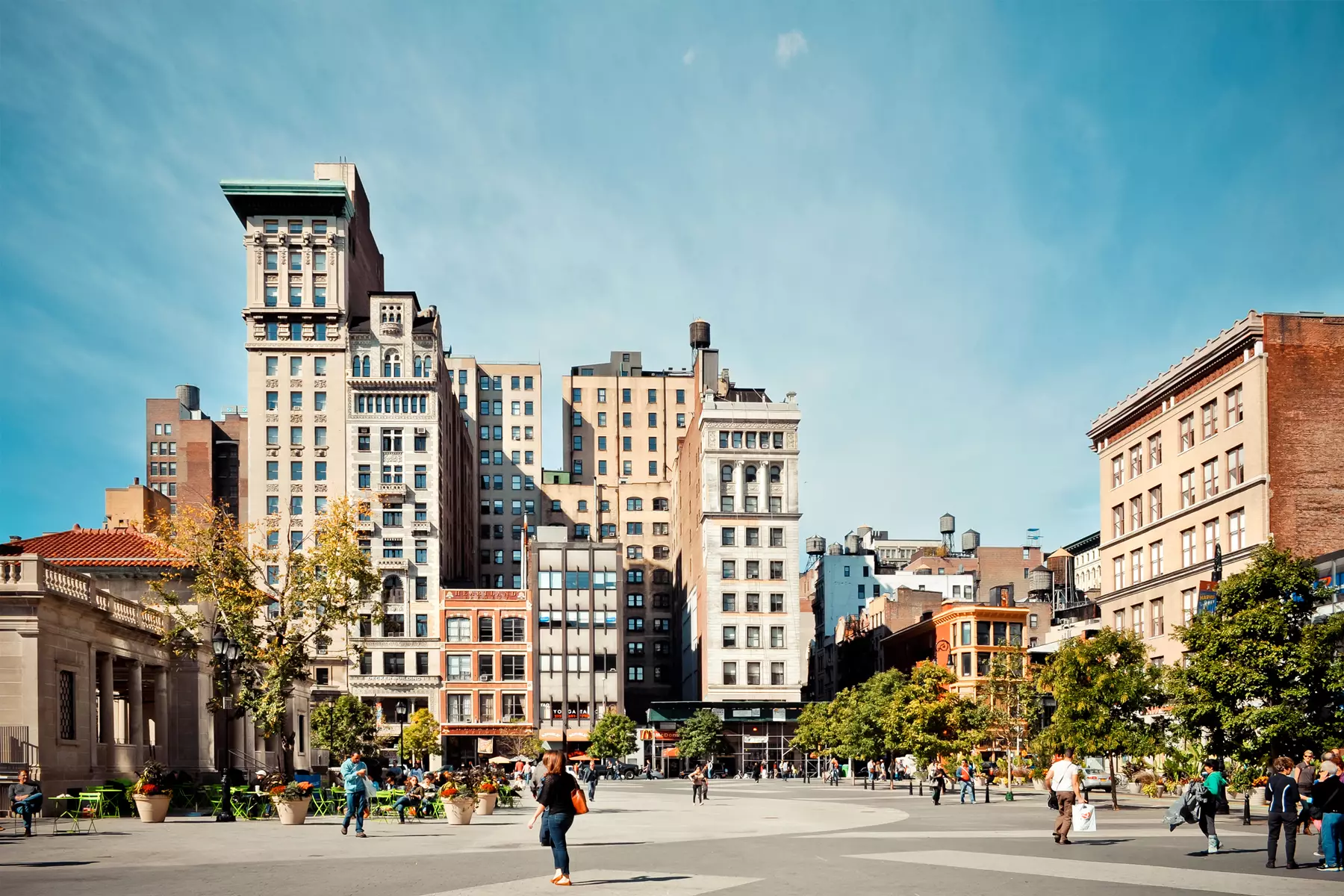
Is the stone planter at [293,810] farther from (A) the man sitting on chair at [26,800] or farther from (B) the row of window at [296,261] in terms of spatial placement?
(B) the row of window at [296,261]

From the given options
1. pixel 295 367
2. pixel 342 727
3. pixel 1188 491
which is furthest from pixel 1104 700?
pixel 295 367

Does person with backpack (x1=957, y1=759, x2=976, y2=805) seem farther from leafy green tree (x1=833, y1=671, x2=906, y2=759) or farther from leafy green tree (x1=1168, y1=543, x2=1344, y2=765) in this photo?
leafy green tree (x1=833, y1=671, x2=906, y2=759)

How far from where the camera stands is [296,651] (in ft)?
152

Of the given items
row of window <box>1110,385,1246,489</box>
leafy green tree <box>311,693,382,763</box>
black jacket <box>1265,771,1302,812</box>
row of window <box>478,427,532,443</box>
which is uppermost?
row of window <box>478,427,532,443</box>

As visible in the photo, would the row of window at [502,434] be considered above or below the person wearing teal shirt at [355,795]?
above

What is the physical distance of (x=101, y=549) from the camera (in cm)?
5406

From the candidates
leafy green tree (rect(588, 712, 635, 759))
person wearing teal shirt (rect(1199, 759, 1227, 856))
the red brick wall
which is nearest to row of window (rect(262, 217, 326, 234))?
leafy green tree (rect(588, 712, 635, 759))

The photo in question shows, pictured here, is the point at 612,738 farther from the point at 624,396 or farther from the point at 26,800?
→ the point at 26,800

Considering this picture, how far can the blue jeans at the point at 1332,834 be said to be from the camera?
2212 cm

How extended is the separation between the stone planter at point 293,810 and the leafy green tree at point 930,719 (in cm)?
4681

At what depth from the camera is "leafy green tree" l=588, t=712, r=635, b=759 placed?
108 metres

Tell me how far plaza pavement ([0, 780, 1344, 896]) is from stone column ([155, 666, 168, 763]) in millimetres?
15007

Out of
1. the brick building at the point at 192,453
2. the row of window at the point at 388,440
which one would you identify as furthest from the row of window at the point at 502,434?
the row of window at the point at 388,440

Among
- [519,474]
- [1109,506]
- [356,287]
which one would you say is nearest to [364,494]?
[356,287]
